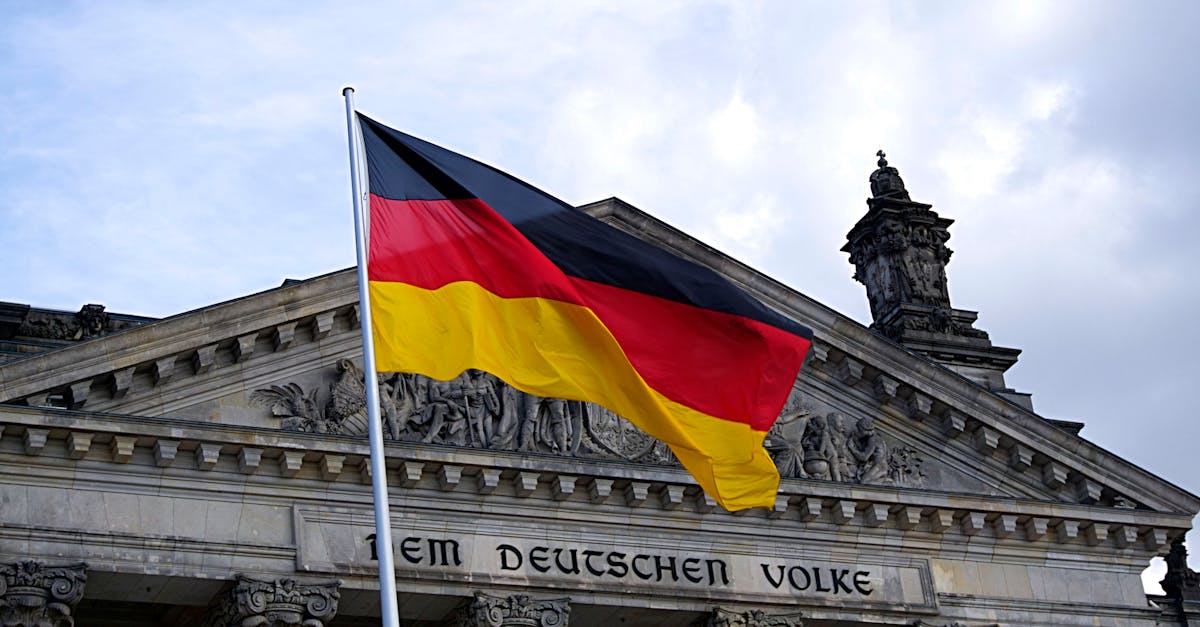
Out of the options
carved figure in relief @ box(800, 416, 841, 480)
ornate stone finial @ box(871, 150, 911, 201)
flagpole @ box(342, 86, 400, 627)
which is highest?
ornate stone finial @ box(871, 150, 911, 201)

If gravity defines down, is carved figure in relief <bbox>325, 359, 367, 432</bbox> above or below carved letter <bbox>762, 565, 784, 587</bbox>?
above

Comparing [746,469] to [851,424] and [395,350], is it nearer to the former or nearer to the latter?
[395,350]

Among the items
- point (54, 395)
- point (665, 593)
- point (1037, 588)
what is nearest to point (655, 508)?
point (665, 593)

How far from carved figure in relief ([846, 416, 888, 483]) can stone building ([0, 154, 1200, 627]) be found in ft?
0.16

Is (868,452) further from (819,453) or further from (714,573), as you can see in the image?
(714,573)

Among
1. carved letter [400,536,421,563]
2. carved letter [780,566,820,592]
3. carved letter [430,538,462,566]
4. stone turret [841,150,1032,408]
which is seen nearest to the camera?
carved letter [400,536,421,563]

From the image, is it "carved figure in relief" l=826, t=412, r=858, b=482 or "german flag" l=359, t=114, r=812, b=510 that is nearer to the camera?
"german flag" l=359, t=114, r=812, b=510

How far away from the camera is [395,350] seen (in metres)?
18.8

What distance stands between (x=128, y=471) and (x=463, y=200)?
9484 mm

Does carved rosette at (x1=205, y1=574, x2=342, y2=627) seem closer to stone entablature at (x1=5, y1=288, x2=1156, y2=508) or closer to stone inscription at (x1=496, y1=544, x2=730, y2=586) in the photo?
stone inscription at (x1=496, y1=544, x2=730, y2=586)

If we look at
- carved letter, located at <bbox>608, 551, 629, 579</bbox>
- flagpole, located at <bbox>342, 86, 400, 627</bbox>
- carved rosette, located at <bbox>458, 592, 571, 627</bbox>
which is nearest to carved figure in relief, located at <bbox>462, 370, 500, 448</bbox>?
carved rosette, located at <bbox>458, 592, 571, 627</bbox>

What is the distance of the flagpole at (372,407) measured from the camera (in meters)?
16.6

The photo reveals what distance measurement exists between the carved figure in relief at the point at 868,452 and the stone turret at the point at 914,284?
3534mm

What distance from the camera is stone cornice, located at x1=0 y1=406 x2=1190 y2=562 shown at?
26.9 metres
